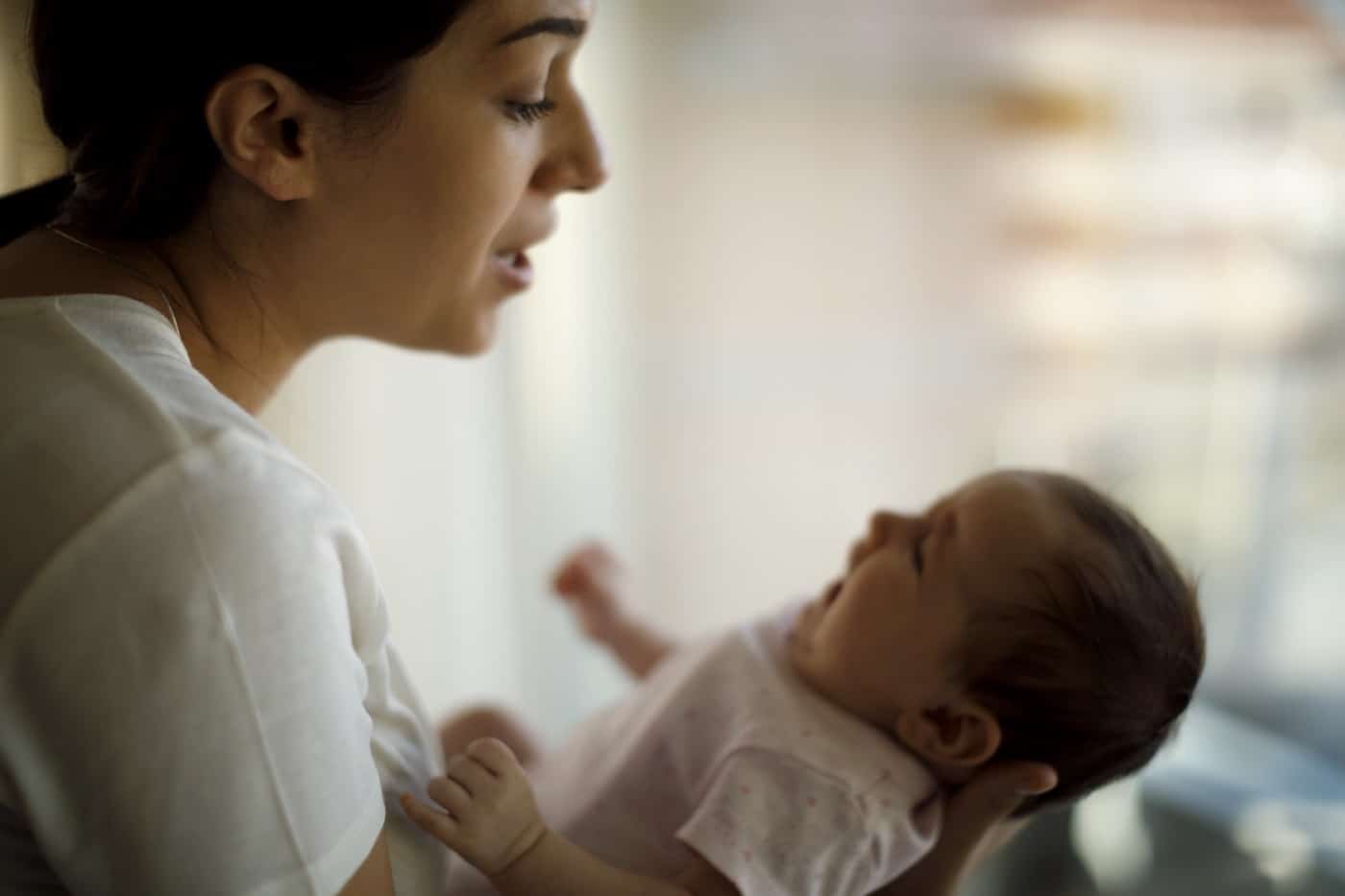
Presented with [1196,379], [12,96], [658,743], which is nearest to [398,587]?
[658,743]

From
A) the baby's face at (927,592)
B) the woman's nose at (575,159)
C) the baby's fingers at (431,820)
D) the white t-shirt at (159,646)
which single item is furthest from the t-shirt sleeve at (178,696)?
the baby's face at (927,592)

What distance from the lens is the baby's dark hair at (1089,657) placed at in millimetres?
901

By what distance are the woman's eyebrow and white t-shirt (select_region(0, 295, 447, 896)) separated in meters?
0.33

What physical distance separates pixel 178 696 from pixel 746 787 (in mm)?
469

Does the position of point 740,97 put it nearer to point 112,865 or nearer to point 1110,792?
point 1110,792

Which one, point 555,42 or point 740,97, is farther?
point 740,97

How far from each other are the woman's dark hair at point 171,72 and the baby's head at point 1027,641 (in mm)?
600

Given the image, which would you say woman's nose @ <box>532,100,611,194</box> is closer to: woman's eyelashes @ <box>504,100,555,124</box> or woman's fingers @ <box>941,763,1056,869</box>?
woman's eyelashes @ <box>504,100,555,124</box>

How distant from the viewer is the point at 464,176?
80 centimetres

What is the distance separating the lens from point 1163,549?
967 mm

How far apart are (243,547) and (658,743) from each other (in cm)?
52

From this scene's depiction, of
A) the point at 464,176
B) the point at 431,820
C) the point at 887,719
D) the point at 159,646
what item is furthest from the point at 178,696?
the point at 887,719

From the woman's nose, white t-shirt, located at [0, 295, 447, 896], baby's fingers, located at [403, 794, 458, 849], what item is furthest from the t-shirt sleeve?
the woman's nose

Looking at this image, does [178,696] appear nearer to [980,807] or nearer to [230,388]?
[230,388]
